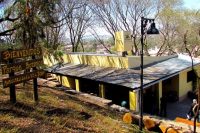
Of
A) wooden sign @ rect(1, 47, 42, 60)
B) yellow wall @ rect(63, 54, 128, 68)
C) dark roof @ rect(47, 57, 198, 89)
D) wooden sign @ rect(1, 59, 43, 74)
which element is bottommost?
dark roof @ rect(47, 57, 198, 89)

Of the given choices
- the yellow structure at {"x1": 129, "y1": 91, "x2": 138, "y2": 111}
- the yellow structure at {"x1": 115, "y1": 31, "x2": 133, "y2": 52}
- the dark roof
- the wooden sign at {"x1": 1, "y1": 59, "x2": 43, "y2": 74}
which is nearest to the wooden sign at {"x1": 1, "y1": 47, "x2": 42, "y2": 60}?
the wooden sign at {"x1": 1, "y1": 59, "x2": 43, "y2": 74}

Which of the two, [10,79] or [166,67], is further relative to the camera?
[166,67]

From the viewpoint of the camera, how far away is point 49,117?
879cm

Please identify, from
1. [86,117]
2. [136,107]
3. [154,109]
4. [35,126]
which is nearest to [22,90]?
[86,117]

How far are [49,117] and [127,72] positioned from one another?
30.2 ft

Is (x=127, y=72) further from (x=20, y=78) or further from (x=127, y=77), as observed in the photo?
(x=20, y=78)

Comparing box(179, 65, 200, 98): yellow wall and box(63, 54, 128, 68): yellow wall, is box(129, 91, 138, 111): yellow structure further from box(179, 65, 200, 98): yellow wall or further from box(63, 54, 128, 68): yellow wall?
box(179, 65, 200, 98): yellow wall

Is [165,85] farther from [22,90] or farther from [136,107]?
[22,90]

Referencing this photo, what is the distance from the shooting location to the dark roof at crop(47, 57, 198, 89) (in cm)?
1551

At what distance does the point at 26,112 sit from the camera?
8844 millimetres

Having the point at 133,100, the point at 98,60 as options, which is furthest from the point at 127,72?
the point at 98,60

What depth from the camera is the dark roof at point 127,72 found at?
50.9 ft

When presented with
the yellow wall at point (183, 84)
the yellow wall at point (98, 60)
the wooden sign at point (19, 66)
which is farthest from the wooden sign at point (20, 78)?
the yellow wall at point (183, 84)

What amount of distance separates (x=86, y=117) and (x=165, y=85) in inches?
468
